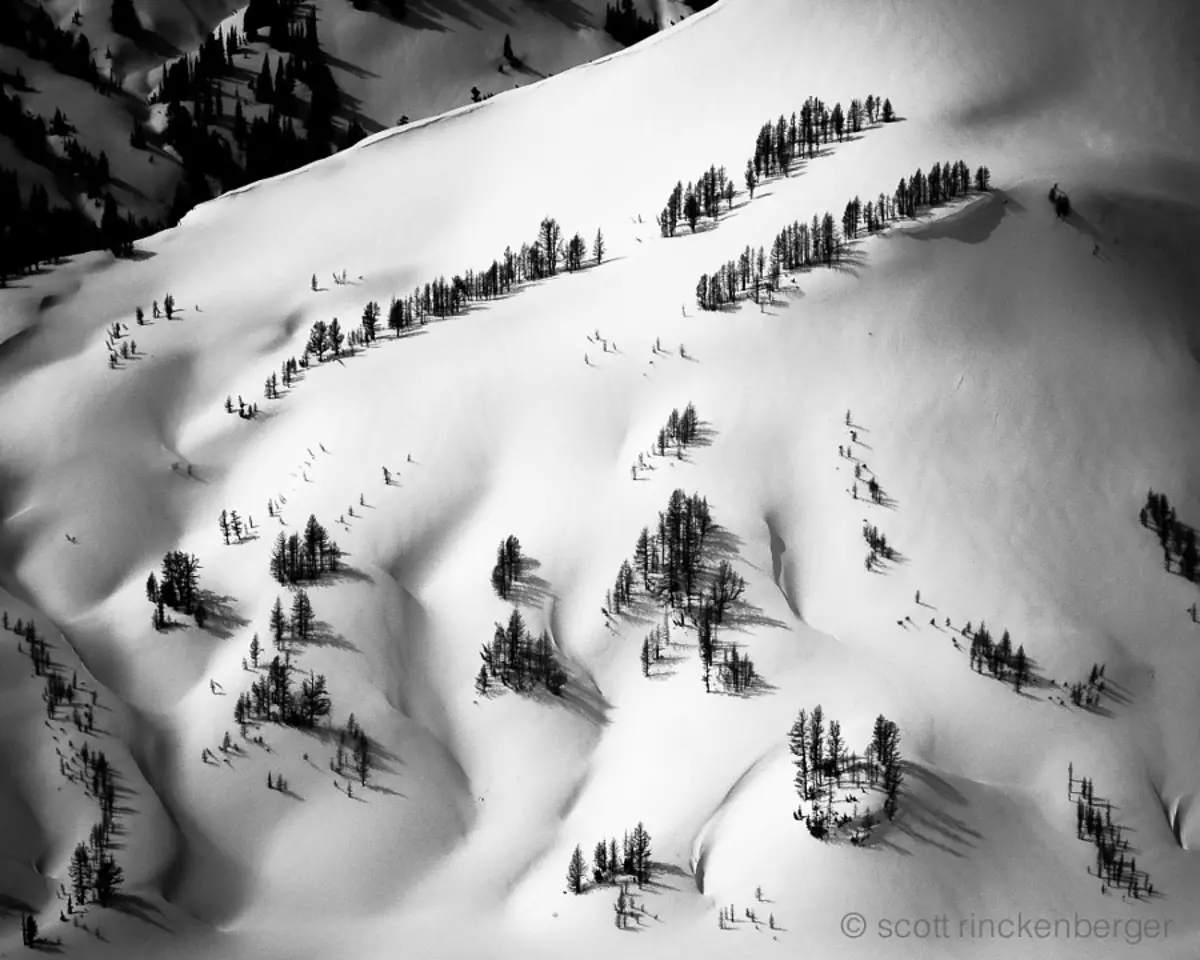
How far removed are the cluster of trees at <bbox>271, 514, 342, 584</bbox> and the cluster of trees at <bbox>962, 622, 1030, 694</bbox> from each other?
29284mm

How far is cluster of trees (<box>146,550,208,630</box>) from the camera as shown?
2939 inches

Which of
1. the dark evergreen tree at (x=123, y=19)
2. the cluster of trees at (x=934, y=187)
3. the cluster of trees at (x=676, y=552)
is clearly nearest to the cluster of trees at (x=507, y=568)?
the cluster of trees at (x=676, y=552)

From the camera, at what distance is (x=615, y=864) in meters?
62.9

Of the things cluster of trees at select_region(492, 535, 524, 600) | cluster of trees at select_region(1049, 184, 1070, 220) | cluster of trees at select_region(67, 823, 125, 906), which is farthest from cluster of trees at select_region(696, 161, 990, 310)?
cluster of trees at select_region(67, 823, 125, 906)

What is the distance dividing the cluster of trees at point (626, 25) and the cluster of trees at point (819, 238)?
2840 inches

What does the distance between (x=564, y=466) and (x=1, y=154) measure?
72.5 meters

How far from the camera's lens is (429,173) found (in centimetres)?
10756

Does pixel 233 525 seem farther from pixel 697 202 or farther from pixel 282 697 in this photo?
pixel 697 202

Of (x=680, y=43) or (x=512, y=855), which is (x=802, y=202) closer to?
(x=680, y=43)

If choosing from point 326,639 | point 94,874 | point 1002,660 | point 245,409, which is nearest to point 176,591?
point 326,639

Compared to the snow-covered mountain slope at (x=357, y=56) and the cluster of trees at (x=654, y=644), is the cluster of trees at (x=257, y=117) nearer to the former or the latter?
the snow-covered mountain slope at (x=357, y=56)

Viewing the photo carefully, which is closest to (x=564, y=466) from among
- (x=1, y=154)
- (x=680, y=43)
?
(x=680, y=43)

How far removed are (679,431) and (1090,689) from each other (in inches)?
884

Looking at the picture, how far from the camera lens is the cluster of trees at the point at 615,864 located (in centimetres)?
6272
